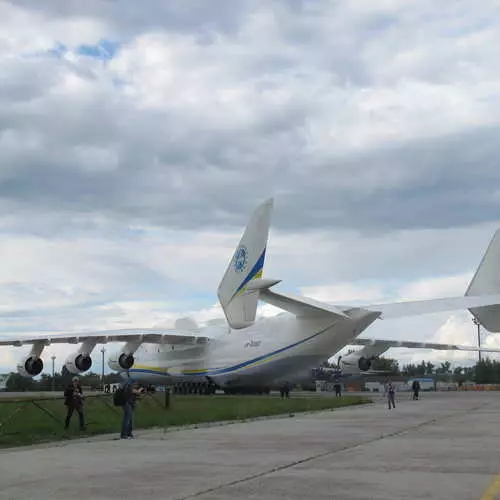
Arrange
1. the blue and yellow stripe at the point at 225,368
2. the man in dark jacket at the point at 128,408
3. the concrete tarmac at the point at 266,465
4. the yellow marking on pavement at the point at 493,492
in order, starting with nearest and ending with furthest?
1. the yellow marking on pavement at the point at 493,492
2. the concrete tarmac at the point at 266,465
3. the man in dark jacket at the point at 128,408
4. the blue and yellow stripe at the point at 225,368

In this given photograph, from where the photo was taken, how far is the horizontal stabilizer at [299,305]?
3082cm

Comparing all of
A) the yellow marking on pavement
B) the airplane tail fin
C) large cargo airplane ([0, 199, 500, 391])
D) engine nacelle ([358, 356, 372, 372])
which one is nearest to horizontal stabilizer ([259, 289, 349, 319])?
large cargo airplane ([0, 199, 500, 391])

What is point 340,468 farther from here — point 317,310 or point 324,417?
point 317,310

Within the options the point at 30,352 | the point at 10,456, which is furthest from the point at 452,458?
the point at 30,352

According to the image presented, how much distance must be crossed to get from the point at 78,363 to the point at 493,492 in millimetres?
34600

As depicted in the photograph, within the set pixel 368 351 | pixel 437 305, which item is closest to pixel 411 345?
pixel 368 351

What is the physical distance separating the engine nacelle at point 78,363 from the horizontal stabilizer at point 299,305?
11546 mm

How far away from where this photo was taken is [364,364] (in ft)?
175

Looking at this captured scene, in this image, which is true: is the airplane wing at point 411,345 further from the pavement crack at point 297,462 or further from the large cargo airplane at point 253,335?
the pavement crack at point 297,462

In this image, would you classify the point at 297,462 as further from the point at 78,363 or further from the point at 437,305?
the point at 78,363

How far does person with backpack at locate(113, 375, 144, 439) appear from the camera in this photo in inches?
704

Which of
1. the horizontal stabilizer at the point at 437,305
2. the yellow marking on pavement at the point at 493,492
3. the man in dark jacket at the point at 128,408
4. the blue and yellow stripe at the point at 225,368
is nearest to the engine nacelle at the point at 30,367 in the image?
the blue and yellow stripe at the point at 225,368

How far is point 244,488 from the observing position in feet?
32.7

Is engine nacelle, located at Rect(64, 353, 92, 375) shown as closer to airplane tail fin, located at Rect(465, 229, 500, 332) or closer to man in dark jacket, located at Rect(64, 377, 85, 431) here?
airplane tail fin, located at Rect(465, 229, 500, 332)
